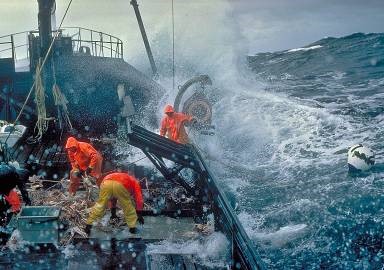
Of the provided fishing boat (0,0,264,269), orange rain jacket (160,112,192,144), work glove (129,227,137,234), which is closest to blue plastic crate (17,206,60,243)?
fishing boat (0,0,264,269)

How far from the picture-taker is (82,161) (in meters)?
8.84

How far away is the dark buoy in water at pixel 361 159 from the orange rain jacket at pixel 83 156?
27.1ft

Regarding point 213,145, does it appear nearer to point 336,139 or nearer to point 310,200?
point 336,139

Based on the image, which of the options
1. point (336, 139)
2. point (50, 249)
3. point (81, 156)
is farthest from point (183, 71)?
point (50, 249)

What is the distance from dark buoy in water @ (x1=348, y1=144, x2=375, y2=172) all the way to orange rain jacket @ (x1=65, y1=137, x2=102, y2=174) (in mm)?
8254

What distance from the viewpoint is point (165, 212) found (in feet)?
27.8

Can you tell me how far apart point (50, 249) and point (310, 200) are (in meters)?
7.79

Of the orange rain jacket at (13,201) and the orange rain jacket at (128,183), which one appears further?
the orange rain jacket at (13,201)

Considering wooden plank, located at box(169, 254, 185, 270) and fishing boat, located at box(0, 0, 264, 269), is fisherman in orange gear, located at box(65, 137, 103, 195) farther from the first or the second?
wooden plank, located at box(169, 254, 185, 270)

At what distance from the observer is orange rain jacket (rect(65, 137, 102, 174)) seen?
8.54m

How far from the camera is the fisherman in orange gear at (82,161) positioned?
8551 mm

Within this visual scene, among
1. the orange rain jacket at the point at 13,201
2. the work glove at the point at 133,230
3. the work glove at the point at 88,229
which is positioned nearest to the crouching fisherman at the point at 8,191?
the orange rain jacket at the point at 13,201

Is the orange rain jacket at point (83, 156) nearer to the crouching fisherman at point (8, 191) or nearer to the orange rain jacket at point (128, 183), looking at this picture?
the crouching fisherman at point (8, 191)

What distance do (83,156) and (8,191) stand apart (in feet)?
6.20
